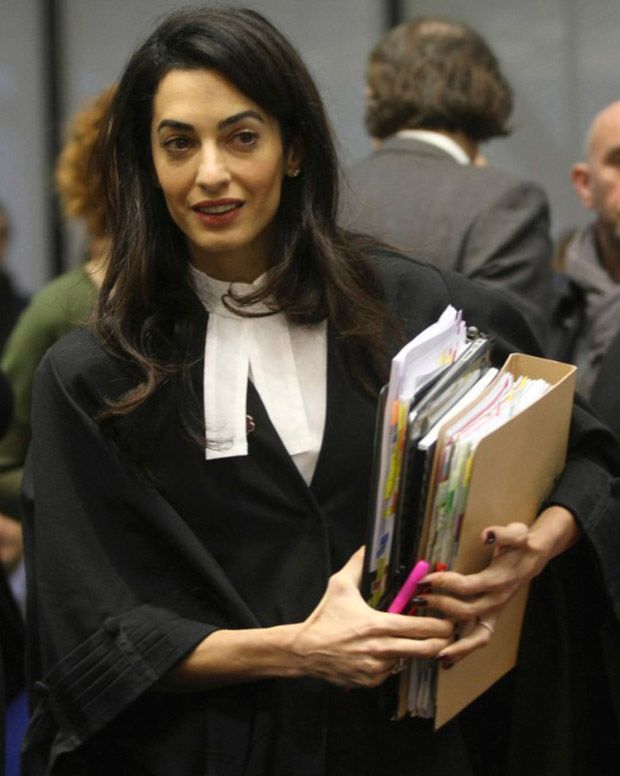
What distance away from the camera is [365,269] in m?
2.21

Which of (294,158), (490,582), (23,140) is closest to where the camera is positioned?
(490,582)

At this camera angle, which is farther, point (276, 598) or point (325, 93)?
point (325, 93)

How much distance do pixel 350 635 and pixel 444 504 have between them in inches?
8.0

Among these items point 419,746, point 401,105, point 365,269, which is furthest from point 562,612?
point 401,105

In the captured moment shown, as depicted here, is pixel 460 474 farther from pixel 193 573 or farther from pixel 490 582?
pixel 193 573

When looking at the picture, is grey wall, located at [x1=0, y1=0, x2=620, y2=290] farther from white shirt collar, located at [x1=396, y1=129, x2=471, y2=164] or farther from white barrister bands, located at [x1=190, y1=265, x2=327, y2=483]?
white barrister bands, located at [x1=190, y1=265, x2=327, y2=483]

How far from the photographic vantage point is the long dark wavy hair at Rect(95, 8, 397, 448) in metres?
2.08

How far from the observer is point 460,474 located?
1851 mm

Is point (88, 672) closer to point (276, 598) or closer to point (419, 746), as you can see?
point (276, 598)

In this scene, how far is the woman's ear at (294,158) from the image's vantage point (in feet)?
7.14

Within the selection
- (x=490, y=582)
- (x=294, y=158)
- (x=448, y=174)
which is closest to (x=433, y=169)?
(x=448, y=174)

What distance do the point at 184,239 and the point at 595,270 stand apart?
1.23 meters

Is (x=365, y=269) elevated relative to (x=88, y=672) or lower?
elevated

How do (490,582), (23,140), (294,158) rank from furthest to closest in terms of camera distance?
1. (23,140)
2. (294,158)
3. (490,582)
